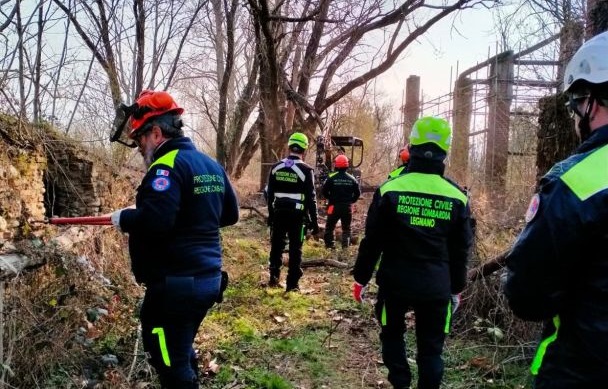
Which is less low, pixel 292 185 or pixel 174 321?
pixel 292 185

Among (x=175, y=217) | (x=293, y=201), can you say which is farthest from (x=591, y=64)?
(x=293, y=201)

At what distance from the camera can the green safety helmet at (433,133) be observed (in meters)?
3.44

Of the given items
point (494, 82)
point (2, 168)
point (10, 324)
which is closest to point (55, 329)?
point (10, 324)

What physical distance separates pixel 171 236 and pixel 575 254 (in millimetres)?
2112

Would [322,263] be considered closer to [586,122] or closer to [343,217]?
[343,217]

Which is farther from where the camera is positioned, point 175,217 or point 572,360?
point 175,217

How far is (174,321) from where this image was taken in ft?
9.51

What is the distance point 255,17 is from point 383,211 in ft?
29.5

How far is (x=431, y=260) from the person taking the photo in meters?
3.37

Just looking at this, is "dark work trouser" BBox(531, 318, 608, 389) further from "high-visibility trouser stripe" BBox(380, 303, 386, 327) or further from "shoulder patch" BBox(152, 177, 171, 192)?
"shoulder patch" BBox(152, 177, 171, 192)

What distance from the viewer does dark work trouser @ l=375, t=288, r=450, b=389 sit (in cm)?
344

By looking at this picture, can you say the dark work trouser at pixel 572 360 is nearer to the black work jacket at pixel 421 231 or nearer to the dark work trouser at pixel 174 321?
the black work jacket at pixel 421 231

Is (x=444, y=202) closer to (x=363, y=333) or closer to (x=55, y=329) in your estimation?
(x=363, y=333)

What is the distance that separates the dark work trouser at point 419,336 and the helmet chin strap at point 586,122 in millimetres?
1902
